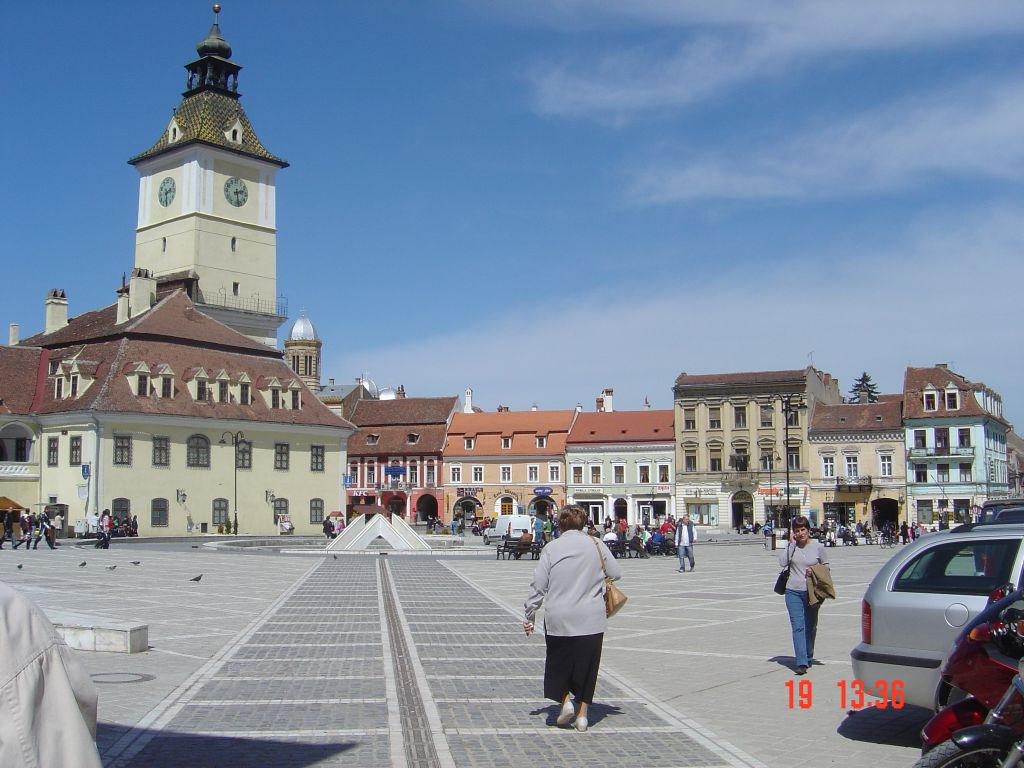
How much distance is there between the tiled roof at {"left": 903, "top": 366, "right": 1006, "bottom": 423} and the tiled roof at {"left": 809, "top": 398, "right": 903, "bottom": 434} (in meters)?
1.02

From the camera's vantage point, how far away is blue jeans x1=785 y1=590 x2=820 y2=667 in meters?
12.0

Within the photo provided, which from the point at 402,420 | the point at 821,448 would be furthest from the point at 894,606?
the point at 402,420

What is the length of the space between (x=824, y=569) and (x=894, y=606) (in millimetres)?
3386

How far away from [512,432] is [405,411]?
10.8 m

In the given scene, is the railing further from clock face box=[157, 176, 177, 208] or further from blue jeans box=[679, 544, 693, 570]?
blue jeans box=[679, 544, 693, 570]

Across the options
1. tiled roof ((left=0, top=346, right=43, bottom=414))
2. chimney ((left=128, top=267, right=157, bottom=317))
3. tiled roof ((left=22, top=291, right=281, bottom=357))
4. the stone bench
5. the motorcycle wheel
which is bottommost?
the stone bench

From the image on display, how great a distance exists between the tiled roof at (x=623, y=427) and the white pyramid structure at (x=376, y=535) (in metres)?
42.4

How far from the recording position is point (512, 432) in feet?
294

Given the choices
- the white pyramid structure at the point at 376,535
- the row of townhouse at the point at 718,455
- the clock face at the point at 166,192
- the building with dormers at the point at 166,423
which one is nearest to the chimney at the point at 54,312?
the building with dormers at the point at 166,423

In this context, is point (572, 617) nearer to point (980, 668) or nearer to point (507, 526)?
point (980, 668)

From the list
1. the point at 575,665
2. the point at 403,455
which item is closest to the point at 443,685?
the point at 575,665

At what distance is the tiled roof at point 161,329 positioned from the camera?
62.2 m

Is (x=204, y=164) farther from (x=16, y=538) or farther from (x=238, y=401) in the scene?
(x=16, y=538)

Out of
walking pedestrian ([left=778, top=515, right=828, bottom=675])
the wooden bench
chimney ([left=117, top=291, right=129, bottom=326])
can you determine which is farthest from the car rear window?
chimney ([left=117, top=291, right=129, bottom=326])
